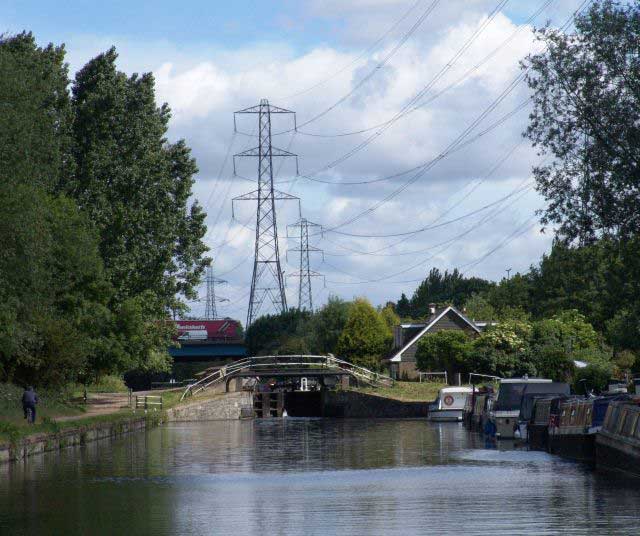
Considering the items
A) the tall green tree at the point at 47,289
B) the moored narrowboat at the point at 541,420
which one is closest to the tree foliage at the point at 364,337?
the tall green tree at the point at 47,289

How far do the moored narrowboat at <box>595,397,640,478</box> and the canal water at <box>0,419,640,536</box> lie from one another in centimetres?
64

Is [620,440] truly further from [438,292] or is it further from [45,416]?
[438,292]

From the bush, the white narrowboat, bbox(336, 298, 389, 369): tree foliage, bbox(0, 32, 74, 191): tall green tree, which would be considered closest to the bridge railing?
the bush

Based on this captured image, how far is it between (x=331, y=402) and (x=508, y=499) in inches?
2635

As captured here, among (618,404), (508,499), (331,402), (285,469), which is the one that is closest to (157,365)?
(331,402)

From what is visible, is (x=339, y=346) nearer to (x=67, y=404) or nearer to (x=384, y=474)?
(x=67, y=404)

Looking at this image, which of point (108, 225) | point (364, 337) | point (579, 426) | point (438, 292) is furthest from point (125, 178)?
point (438, 292)

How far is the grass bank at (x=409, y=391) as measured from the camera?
278ft

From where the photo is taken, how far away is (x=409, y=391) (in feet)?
284

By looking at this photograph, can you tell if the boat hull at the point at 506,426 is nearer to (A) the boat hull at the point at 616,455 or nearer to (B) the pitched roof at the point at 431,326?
(A) the boat hull at the point at 616,455

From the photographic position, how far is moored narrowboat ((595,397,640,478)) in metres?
27.2

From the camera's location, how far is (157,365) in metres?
70.4

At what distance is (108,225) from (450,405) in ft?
76.4

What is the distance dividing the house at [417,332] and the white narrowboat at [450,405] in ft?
79.6
